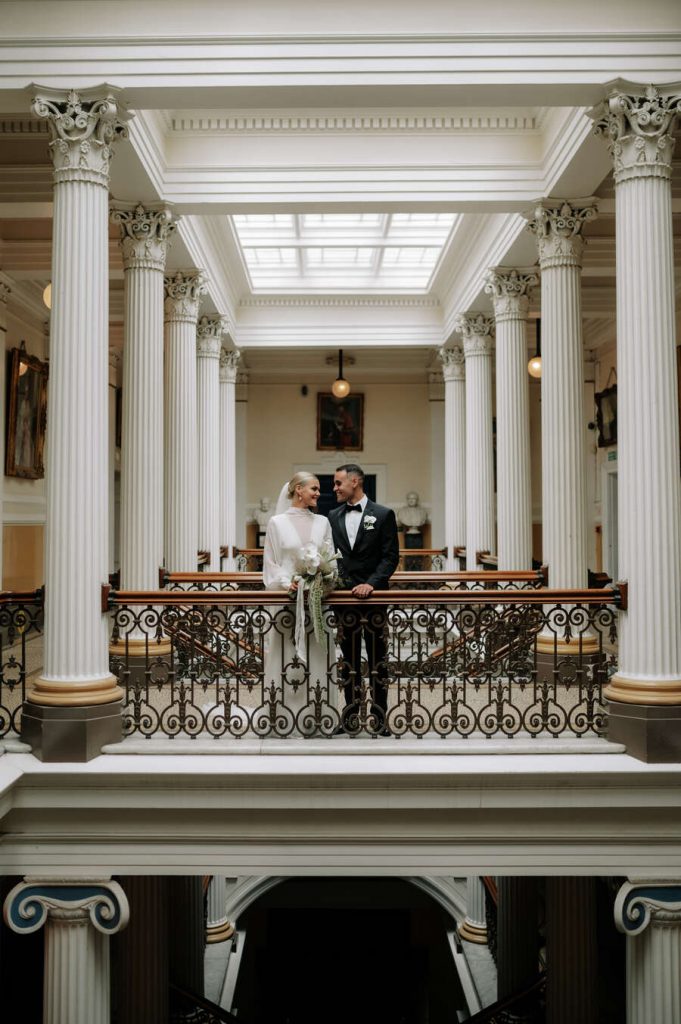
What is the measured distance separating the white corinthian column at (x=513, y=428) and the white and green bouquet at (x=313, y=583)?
5005 millimetres

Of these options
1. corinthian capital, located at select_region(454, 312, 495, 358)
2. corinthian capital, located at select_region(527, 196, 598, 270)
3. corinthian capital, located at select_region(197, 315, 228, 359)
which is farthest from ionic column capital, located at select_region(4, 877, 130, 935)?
corinthian capital, located at select_region(454, 312, 495, 358)

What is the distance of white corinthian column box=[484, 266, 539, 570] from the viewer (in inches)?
429

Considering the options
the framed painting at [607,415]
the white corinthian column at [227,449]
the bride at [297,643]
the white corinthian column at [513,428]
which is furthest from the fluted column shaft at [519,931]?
the framed painting at [607,415]

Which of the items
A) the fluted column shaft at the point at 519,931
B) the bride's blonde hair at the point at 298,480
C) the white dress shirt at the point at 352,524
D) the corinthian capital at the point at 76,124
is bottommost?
the fluted column shaft at the point at 519,931

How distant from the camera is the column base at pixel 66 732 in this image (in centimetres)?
595

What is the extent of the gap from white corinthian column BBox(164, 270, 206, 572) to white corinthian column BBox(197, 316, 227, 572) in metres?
2.67

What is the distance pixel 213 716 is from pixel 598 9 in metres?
5.86

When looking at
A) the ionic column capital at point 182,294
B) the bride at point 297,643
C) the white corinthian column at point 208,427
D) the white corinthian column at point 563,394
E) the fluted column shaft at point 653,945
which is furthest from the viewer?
the white corinthian column at point 208,427

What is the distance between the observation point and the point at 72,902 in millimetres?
5930

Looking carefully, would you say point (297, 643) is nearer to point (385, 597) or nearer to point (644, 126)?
Result: point (385, 597)

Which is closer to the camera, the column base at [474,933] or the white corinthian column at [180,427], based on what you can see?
the white corinthian column at [180,427]

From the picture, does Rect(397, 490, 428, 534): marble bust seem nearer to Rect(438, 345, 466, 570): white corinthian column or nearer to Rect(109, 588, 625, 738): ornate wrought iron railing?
Rect(438, 345, 466, 570): white corinthian column

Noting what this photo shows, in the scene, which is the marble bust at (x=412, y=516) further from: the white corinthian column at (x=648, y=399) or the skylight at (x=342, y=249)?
the white corinthian column at (x=648, y=399)

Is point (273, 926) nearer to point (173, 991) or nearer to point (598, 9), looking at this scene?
point (173, 991)
